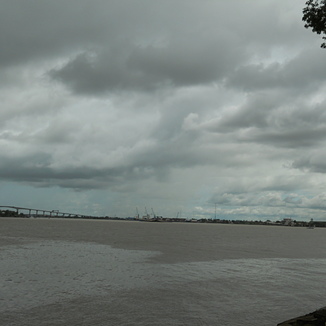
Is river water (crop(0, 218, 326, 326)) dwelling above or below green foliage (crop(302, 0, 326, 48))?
below

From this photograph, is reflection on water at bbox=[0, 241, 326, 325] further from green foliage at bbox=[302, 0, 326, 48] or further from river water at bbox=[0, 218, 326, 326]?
green foliage at bbox=[302, 0, 326, 48]

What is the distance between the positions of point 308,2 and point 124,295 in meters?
25.9

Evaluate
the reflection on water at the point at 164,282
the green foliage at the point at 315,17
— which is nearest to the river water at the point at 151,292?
the reflection on water at the point at 164,282

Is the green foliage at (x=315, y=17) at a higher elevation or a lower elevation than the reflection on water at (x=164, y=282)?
higher

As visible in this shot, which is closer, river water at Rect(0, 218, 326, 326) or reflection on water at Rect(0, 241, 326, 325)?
river water at Rect(0, 218, 326, 326)

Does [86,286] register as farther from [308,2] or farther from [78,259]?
[308,2]

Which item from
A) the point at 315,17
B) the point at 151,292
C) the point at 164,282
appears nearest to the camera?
the point at 315,17

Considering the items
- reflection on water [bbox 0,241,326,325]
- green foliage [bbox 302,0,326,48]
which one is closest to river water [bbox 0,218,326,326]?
reflection on water [bbox 0,241,326,325]

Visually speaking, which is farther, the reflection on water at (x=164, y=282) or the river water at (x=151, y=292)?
the reflection on water at (x=164, y=282)

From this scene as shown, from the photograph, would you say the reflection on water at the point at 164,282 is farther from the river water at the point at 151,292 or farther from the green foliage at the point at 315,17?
the green foliage at the point at 315,17

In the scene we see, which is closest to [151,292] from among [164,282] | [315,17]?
[164,282]

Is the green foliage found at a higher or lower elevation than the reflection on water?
higher

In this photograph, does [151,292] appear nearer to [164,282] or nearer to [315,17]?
[164,282]

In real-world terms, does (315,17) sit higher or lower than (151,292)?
higher
